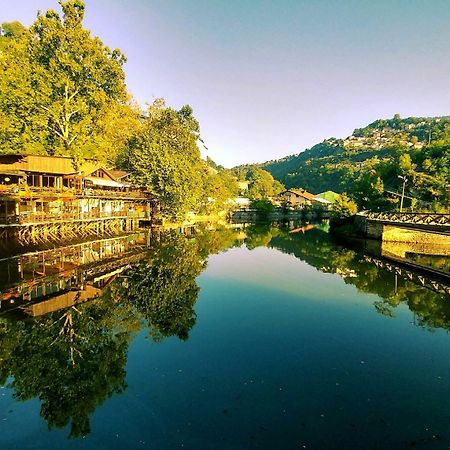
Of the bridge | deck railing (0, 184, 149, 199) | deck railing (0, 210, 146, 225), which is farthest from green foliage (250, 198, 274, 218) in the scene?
deck railing (0, 184, 149, 199)

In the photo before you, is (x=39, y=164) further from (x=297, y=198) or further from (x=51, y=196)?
(x=297, y=198)

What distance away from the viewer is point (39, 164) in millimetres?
32938

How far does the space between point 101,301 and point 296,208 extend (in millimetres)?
98773

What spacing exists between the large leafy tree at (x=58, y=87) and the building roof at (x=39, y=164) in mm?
7618

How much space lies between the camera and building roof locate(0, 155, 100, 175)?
31.5m

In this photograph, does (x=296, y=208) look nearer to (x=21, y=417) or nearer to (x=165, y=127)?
(x=165, y=127)

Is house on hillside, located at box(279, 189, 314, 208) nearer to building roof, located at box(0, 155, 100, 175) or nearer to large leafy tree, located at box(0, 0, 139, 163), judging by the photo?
large leafy tree, located at box(0, 0, 139, 163)

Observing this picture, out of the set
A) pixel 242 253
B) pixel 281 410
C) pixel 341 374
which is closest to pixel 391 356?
pixel 341 374

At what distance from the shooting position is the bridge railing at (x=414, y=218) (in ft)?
99.3

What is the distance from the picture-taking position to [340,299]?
63.5ft

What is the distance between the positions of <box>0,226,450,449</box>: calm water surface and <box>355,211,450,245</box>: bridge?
43.7ft

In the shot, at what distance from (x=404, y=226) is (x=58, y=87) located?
45.3 meters

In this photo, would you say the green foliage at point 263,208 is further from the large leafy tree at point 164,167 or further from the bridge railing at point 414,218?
the bridge railing at point 414,218

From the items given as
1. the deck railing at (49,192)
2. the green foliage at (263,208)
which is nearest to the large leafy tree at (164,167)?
the deck railing at (49,192)
